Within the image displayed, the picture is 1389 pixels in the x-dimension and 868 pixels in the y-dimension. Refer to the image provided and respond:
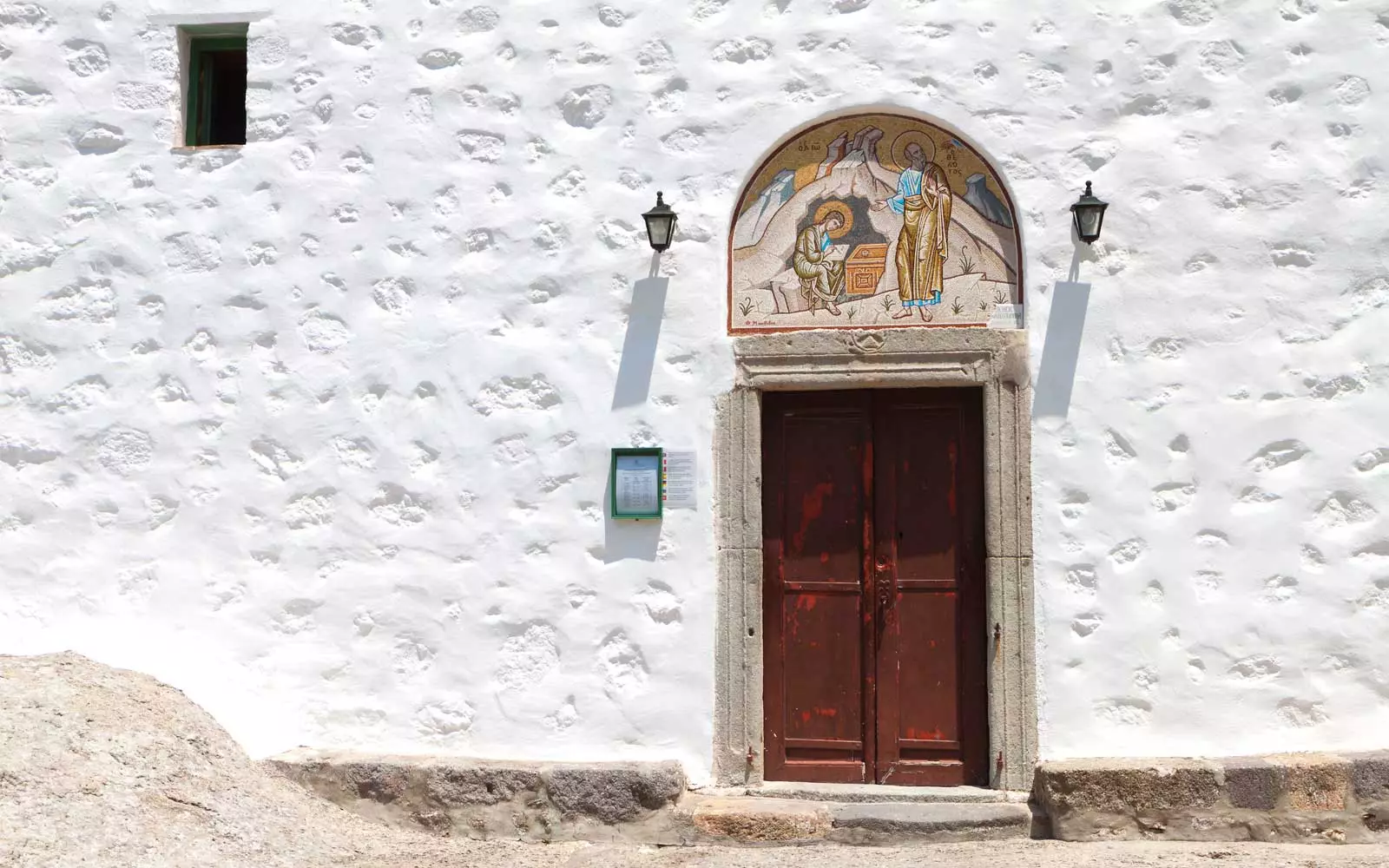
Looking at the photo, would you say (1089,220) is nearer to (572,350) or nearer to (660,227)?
(660,227)

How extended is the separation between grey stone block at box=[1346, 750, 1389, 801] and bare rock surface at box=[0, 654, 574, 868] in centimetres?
287

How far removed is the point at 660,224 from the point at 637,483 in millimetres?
1052

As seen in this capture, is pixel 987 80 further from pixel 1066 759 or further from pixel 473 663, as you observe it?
pixel 473 663

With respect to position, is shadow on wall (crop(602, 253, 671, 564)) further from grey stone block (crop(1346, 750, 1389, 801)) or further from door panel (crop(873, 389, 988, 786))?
grey stone block (crop(1346, 750, 1389, 801))

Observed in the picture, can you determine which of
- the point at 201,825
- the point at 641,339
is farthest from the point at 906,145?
the point at 201,825

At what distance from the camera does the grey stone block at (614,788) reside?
15.3 feet

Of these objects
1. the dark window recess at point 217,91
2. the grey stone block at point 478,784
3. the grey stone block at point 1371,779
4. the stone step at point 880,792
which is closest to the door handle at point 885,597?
the stone step at point 880,792

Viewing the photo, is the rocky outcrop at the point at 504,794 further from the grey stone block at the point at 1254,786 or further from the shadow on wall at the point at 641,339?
the grey stone block at the point at 1254,786

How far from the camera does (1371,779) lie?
4.42 meters

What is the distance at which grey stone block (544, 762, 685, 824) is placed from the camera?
465 centimetres

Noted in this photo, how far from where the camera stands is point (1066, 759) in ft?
15.3

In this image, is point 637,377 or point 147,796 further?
point 637,377

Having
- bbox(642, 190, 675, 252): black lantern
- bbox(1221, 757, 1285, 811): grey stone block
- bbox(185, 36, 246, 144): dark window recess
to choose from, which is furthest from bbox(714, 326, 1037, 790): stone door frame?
bbox(185, 36, 246, 144): dark window recess

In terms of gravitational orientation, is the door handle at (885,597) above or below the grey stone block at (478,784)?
above
